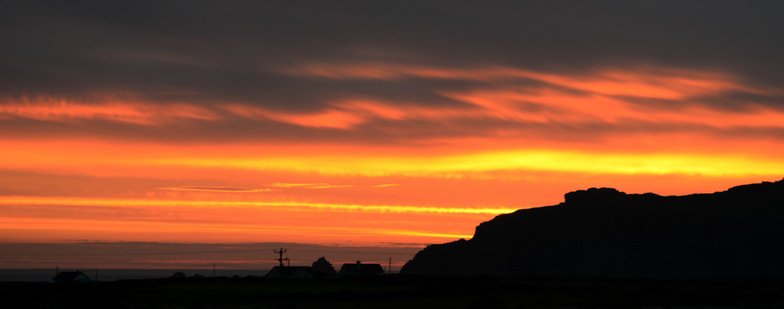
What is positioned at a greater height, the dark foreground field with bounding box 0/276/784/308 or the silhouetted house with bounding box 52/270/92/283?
the silhouetted house with bounding box 52/270/92/283

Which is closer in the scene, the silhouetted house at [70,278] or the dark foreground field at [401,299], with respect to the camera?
the dark foreground field at [401,299]

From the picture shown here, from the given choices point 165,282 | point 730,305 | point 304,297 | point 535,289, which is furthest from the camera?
point 165,282

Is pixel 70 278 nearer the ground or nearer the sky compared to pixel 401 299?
nearer the sky

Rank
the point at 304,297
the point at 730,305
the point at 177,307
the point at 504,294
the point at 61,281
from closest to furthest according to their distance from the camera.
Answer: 1. the point at 177,307
2. the point at 730,305
3. the point at 304,297
4. the point at 504,294
5. the point at 61,281

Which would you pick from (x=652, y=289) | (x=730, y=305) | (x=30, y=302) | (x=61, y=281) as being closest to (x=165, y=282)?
(x=61, y=281)

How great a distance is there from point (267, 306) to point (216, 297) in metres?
17.2

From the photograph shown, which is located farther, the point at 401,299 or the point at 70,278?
the point at 70,278

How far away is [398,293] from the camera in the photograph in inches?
4604

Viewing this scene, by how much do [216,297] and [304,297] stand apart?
34.2ft

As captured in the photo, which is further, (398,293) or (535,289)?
(535,289)

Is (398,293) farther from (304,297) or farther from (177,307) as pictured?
(177,307)

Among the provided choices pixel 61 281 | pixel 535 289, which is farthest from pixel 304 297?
pixel 61 281

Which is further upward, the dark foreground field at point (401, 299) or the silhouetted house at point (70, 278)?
the silhouetted house at point (70, 278)

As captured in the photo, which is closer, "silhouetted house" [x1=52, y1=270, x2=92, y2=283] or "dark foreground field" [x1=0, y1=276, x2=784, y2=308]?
"dark foreground field" [x1=0, y1=276, x2=784, y2=308]
